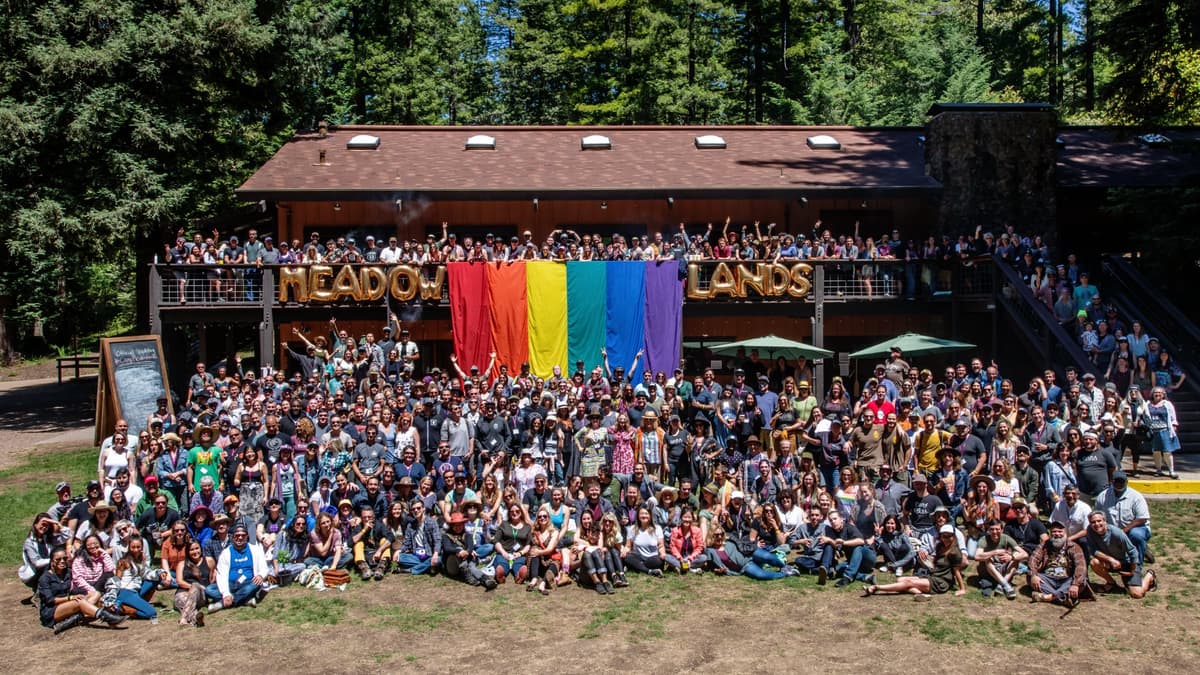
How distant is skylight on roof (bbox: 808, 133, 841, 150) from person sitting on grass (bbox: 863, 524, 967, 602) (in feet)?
58.3

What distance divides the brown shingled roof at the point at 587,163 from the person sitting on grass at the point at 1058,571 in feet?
46.1

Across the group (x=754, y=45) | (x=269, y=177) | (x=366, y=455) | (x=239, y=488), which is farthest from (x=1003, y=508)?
(x=754, y=45)

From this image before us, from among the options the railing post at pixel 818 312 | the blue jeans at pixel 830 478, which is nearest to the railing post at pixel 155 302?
the railing post at pixel 818 312

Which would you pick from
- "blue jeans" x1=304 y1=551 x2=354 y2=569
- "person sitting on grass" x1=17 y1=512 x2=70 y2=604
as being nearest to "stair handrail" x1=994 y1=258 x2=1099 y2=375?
"blue jeans" x1=304 y1=551 x2=354 y2=569

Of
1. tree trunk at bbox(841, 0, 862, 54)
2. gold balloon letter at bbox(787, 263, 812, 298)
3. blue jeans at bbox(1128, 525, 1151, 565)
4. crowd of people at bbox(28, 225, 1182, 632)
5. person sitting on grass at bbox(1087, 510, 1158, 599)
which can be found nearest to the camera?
person sitting on grass at bbox(1087, 510, 1158, 599)

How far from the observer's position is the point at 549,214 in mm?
26359

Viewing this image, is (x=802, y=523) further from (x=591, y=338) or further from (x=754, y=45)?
(x=754, y=45)

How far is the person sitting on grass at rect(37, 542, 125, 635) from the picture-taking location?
11.7 m

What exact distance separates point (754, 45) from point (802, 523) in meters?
31.0

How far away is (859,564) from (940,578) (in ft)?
3.13

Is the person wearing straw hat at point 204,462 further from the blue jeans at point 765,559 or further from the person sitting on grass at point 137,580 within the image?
the blue jeans at point 765,559

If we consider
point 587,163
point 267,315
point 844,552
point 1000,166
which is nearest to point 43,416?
point 267,315

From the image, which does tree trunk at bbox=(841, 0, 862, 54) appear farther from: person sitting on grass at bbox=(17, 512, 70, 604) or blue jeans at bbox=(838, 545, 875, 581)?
person sitting on grass at bbox=(17, 512, 70, 604)

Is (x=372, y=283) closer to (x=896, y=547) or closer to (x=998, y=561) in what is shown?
(x=896, y=547)
